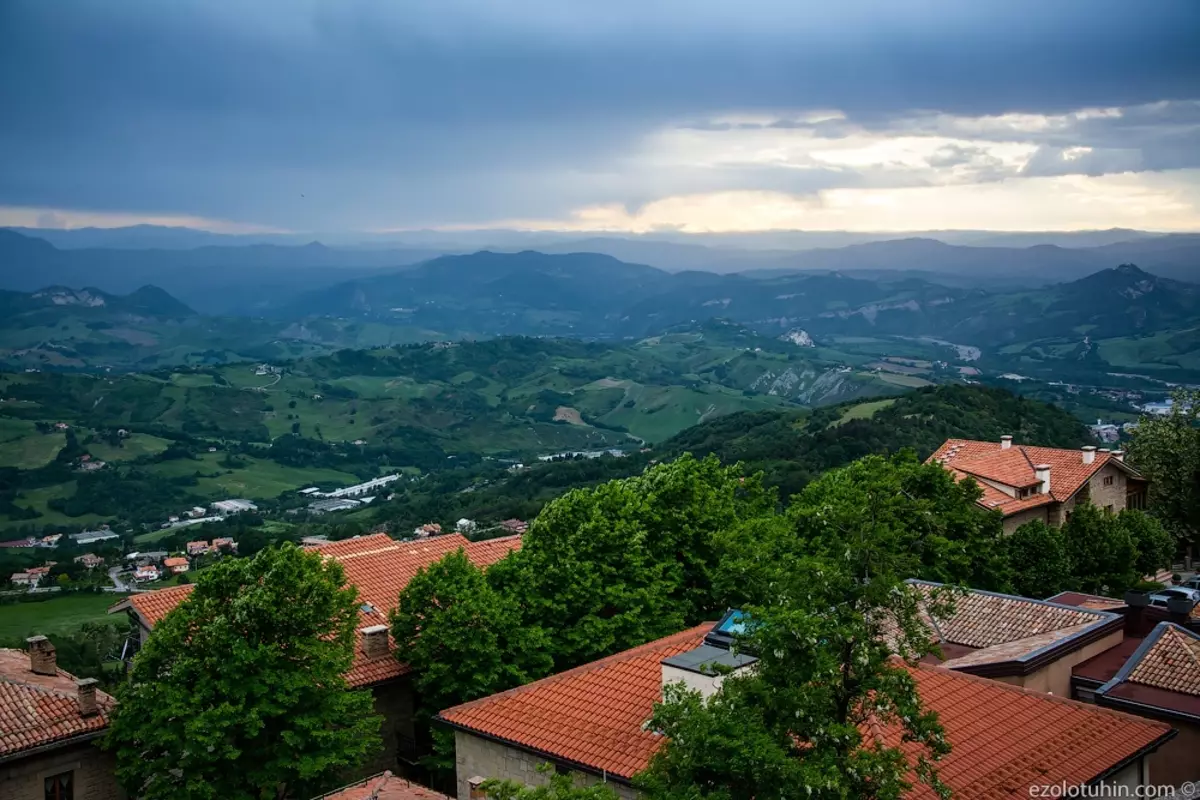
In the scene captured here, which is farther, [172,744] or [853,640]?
[172,744]

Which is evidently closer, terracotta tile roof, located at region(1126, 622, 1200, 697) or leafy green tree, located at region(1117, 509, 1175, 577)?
terracotta tile roof, located at region(1126, 622, 1200, 697)

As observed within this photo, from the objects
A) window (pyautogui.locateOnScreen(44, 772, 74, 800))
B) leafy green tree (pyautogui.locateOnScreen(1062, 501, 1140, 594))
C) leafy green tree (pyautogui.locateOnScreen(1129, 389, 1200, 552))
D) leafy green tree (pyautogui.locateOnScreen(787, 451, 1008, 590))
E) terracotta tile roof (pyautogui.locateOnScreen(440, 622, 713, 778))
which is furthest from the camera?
leafy green tree (pyautogui.locateOnScreen(1129, 389, 1200, 552))

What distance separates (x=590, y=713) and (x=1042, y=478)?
3935cm

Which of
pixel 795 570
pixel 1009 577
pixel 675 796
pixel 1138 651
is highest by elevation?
pixel 795 570

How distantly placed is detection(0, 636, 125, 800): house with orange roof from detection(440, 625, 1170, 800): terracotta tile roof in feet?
34.9

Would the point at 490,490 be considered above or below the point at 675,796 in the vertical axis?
below

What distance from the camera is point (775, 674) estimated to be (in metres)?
14.2

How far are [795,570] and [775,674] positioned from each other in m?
1.78

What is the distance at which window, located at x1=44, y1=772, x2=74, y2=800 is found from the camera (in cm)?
2512

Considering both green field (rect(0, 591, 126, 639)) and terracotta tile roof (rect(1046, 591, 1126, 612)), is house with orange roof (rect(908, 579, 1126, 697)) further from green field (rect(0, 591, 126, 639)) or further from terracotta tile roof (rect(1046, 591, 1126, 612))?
green field (rect(0, 591, 126, 639))

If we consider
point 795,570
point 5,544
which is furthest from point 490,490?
point 795,570

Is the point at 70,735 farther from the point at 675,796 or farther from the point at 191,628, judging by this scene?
the point at 675,796

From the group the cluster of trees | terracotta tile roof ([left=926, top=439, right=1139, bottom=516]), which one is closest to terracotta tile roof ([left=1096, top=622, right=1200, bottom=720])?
the cluster of trees

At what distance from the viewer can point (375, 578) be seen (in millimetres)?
34625
